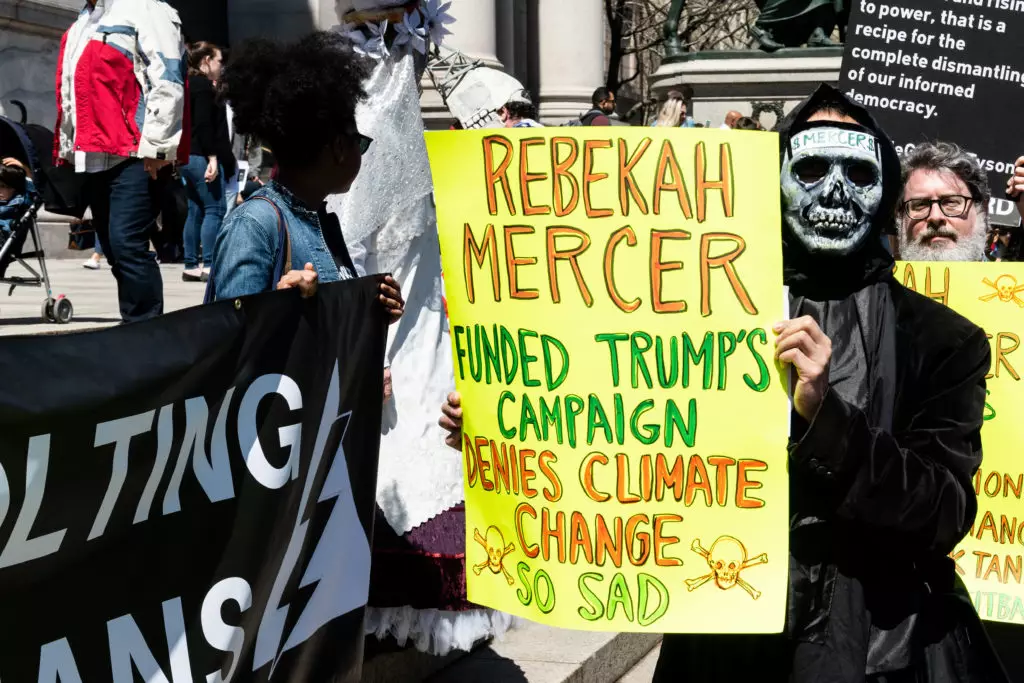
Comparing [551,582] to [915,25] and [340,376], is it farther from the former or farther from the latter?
[915,25]

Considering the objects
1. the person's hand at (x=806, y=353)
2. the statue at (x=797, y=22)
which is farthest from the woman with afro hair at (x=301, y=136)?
the statue at (x=797, y=22)

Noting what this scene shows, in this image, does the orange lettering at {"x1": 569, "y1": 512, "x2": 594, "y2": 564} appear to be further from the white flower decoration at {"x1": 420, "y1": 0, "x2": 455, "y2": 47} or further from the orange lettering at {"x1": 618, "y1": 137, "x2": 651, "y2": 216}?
the white flower decoration at {"x1": 420, "y1": 0, "x2": 455, "y2": 47}

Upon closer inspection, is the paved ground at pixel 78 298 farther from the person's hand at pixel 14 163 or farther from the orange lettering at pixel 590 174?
the orange lettering at pixel 590 174

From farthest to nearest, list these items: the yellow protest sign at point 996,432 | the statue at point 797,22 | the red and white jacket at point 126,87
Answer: the statue at point 797,22 → the red and white jacket at point 126,87 → the yellow protest sign at point 996,432

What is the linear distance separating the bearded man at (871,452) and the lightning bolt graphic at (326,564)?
0.95m

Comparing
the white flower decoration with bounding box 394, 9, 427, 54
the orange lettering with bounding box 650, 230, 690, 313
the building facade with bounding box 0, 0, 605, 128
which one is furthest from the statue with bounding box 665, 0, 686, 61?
the orange lettering with bounding box 650, 230, 690, 313

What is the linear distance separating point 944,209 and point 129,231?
170 inches

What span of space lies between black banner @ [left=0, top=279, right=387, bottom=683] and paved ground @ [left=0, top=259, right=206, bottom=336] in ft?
11.1

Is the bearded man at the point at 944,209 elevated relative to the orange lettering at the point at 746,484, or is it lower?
elevated

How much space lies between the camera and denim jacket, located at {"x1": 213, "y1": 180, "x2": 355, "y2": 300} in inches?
121

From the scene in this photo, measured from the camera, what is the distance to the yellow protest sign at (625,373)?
2227 mm

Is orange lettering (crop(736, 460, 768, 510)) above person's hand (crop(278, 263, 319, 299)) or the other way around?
the other way around

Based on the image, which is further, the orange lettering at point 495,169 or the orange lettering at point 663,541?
the orange lettering at point 495,169

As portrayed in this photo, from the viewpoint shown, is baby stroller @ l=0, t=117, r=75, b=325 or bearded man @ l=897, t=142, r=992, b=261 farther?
baby stroller @ l=0, t=117, r=75, b=325
